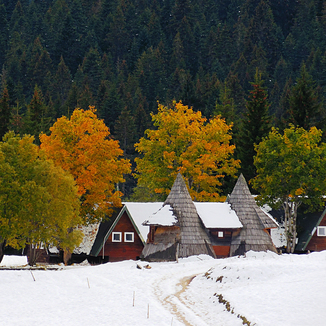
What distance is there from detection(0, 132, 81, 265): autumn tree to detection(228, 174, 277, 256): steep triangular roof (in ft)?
42.1

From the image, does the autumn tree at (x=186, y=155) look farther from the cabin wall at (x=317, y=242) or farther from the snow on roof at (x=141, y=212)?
the cabin wall at (x=317, y=242)

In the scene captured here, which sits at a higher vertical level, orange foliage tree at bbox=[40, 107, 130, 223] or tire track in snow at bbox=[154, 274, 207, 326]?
orange foliage tree at bbox=[40, 107, 130, 223]

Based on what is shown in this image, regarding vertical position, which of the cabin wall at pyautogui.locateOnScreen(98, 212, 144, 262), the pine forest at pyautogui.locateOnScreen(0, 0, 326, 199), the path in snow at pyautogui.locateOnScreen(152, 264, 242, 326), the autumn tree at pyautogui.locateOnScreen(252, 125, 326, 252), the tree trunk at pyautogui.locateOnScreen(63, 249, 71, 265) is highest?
the pine forest at pyautogui.locateOnScreen(0, 0, 326, 199)

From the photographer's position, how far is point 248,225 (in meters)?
52.1

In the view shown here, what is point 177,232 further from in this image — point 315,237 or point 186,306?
point 186,306

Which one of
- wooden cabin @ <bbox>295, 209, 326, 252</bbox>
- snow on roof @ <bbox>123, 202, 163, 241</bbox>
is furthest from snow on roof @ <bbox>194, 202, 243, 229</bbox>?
wooden cabin @ <bbox>295, 209, 326, 252</bbox>

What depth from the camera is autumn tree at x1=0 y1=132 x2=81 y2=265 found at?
45906 millimetres

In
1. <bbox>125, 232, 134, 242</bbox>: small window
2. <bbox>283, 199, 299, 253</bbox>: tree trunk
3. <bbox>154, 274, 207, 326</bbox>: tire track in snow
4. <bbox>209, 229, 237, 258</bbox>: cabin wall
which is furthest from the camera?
<bbox>283, 199, 299, 253</bbox>: tree trunk

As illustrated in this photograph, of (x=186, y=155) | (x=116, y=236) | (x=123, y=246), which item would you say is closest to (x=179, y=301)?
(x=123, y=246)

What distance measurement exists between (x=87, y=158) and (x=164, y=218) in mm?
9315

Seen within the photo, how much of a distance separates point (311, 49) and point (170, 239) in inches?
5796

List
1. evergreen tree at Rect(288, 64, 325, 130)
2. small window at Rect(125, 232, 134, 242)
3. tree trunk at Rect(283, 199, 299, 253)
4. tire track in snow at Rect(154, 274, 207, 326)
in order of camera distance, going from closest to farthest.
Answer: tire track in snow at Rect(154, 274, 207, 326) → small window at Rect(125, 232, 134, 242) → tree trunk at Rect(283, 199, 299, 253) → evergreen tree at Rect(288, 64, 325, 130)

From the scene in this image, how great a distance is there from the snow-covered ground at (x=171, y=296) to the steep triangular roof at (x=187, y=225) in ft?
25.8

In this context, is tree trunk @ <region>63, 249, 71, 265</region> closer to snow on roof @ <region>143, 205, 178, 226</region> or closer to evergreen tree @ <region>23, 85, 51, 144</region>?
snow on roof @ <region>143, 205, 178, 226</region>
